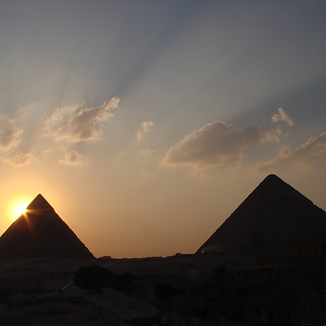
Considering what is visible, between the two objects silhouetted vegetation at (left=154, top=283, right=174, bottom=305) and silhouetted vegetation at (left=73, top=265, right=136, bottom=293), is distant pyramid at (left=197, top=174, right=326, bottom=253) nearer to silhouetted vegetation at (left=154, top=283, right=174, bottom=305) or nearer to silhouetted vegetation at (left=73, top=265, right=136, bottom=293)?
silhouetted vegetation at (left=73, top=265, right=136, bottom=293)

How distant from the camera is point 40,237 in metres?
90.0

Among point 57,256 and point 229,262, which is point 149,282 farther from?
point 57,256

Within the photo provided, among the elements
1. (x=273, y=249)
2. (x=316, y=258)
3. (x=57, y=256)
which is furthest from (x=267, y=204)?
(x=316, y=258)

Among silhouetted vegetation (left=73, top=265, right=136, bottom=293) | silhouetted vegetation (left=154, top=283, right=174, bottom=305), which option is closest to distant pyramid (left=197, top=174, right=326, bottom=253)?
silhouetted vegetation (left=73, top=265, right=136, bottom=293)

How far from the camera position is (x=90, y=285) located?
44719 millimetres

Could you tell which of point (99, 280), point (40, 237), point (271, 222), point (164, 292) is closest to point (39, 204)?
point (40, 237)

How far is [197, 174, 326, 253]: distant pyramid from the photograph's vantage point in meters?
66.6

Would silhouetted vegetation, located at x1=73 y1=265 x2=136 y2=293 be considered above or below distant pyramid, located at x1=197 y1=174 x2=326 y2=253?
below

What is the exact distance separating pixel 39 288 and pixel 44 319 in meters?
20.5

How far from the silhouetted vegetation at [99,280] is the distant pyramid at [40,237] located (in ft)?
136

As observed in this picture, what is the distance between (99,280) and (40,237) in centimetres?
4752

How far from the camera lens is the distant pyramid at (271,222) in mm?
66562

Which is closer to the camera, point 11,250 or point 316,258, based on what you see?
point 316,258

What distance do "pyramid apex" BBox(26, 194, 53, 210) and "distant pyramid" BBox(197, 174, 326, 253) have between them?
35.1 metres
